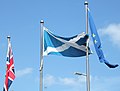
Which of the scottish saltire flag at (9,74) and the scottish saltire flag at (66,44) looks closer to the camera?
the scottish saltire flag at (66,44)

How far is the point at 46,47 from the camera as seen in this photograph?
25.3 meters

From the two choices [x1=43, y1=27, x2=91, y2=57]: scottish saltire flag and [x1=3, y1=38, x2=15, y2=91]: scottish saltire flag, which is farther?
[x1=3, y1=38, x2=15, y2=91]: scottish saltire flag

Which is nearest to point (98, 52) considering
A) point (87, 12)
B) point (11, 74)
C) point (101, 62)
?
point (101, 62)

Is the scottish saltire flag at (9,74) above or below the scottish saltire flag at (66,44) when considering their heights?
below

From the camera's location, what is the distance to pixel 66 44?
2580 cm

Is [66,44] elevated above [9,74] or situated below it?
above

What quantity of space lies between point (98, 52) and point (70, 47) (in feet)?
6.44

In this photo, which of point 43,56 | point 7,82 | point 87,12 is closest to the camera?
point 43,56

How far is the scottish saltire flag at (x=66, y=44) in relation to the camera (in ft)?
83.9

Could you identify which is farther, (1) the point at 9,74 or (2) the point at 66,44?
(1) the point at 9,74

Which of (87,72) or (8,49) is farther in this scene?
(8,49)

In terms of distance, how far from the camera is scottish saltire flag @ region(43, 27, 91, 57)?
83.9 feet

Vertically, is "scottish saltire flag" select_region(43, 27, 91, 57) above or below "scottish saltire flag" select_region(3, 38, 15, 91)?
above

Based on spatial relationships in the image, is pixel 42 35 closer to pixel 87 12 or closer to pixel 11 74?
pixel 87 12
